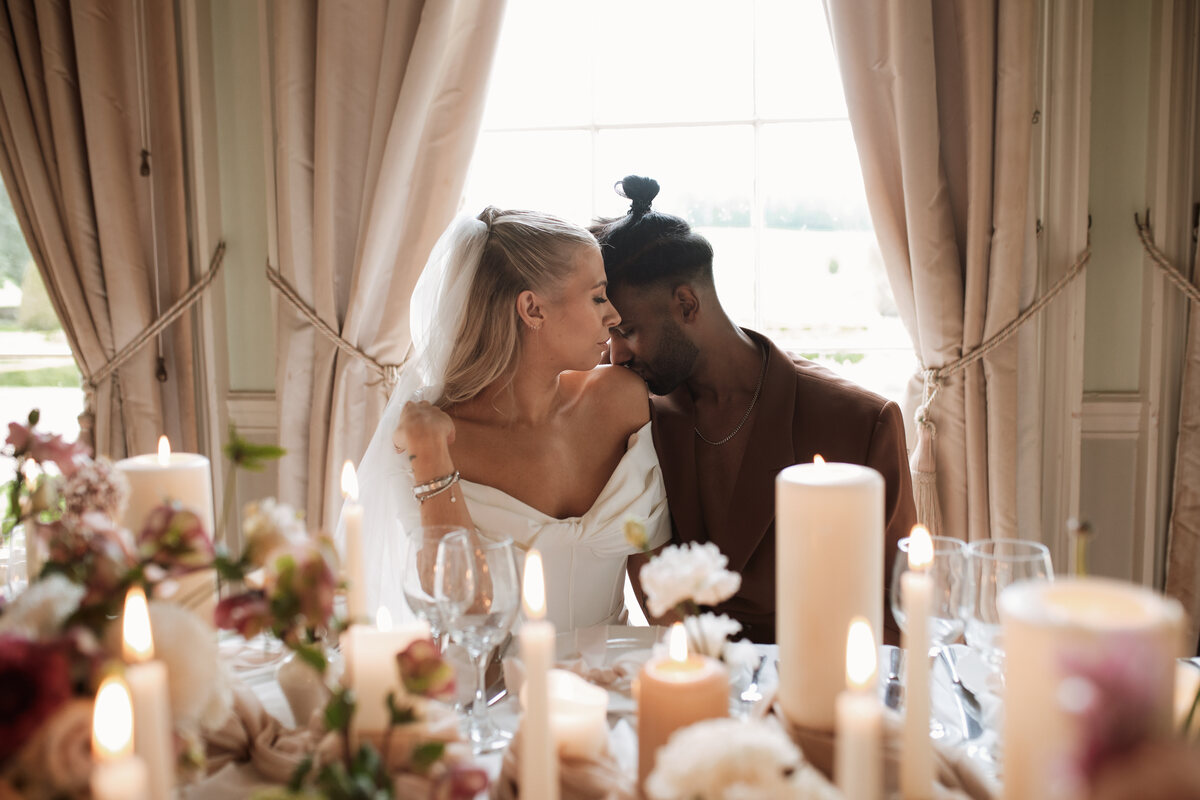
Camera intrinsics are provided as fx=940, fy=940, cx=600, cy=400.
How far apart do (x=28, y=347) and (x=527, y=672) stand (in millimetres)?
3099

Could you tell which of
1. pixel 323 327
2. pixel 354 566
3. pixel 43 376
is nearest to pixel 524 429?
pixel 323 327

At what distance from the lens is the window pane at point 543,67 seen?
9.12ft

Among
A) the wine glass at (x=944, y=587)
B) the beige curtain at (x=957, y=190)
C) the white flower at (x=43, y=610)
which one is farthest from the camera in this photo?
the beige curtain at (x=957, y=190)

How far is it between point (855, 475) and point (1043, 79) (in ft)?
6.48

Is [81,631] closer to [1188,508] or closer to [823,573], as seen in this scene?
[823,573]

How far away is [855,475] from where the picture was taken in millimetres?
920

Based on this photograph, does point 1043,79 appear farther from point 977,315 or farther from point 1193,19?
point 977,315

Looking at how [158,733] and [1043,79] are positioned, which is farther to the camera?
[1043,79]

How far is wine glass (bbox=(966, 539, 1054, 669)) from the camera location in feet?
3.18

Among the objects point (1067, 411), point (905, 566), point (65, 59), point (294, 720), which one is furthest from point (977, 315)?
point (65, 59)

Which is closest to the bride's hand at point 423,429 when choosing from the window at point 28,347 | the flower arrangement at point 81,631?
the flower arrangement at point 81,631

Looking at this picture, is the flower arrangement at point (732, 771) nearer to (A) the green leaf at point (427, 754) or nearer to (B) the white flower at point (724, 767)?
(B) the white flower at point (724, 767)

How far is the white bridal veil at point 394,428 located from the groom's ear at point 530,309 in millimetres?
122

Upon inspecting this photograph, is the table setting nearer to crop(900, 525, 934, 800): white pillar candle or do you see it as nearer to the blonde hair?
crop(900, 525, 934, 800): white pillar candle
